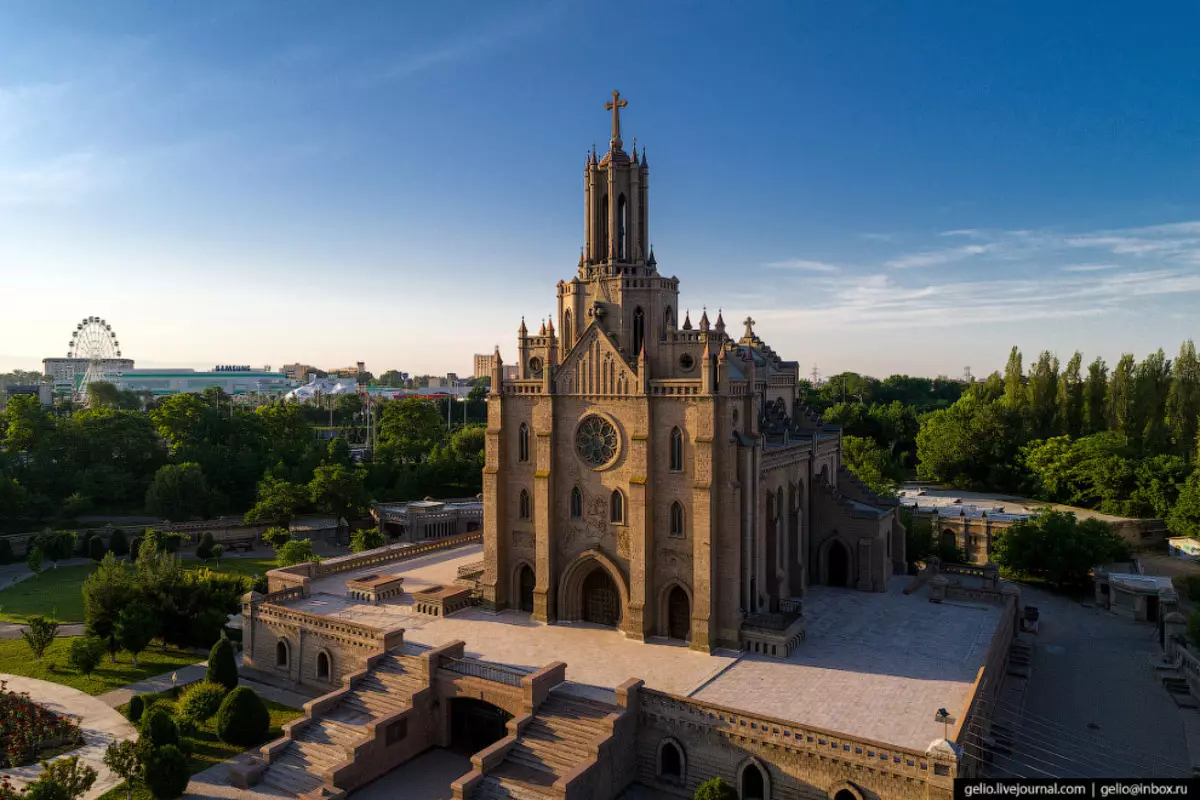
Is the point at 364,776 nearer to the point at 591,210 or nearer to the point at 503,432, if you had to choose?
the point at 503,432

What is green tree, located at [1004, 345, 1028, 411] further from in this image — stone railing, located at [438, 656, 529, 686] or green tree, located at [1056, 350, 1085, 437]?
stone railing, located at [438, 656, 529, 686]

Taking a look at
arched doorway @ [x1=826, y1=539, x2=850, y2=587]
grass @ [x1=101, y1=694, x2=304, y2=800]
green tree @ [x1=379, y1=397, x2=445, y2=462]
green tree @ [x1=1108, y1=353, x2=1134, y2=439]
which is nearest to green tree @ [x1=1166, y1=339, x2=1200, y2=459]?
green tree @ [x1=1108, y1=353, x2=1134, y2=439]

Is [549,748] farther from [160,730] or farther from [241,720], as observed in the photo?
[160,730]

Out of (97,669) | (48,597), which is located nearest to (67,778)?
(97,669)

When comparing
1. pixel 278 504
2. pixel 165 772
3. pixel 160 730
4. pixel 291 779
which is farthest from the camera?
pixel 278 504

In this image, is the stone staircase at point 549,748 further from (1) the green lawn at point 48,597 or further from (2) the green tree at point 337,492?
(2) the green tree at point 337,492
